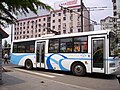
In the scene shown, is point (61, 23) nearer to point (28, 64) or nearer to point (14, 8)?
point (28, 64)

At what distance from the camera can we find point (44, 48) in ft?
50.8

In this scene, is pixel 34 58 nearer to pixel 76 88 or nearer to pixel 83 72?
pixel 83 72

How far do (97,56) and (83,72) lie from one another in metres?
1.53

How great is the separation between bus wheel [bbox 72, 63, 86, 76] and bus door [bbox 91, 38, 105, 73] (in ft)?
3.07

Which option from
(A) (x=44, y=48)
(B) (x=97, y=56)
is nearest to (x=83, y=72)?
(B) (x=97, y=56)

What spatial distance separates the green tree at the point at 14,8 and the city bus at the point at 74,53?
8146 millimetres

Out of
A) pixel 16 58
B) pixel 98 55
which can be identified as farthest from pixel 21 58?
pixel 98 55

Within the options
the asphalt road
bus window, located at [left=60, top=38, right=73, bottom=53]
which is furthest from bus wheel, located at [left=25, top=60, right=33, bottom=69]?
the asphalt road

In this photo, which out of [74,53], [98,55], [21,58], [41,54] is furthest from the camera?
[21,58]

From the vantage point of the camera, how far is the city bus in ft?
38.7

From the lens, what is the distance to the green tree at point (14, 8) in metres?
1.82

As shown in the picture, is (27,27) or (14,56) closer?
(14,56)

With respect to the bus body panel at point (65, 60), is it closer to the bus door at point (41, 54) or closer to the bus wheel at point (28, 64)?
the bus door at point (41, 54)

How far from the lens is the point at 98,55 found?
39.6 ft
